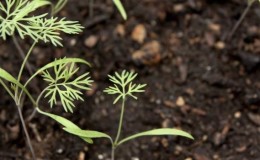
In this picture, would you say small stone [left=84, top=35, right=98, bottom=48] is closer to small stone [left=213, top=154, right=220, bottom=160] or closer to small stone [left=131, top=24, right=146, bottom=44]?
small stone [left=131, top=24, right=146, bottom=44]

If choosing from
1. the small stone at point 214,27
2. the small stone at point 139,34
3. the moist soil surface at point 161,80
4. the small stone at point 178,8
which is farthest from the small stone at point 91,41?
the small stone at point 214,27

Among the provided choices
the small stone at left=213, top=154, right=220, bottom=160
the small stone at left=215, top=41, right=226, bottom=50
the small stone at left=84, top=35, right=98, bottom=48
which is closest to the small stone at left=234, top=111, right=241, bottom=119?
the small stone at left=213, top=154, right=220, bottom=160

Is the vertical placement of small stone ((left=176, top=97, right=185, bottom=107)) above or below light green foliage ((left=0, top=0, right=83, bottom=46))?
below

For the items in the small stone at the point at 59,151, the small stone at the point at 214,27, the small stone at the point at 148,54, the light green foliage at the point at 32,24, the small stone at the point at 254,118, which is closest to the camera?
the light green foliage at the point at 32,24

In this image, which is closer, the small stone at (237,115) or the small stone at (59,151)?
the small stone at (59,151)

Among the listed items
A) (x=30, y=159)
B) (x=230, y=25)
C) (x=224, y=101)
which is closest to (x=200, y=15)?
(x=230, y=25)

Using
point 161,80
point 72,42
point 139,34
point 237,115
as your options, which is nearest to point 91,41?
point 72,42

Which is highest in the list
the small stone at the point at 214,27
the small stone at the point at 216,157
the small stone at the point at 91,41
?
the small stone at the point at 91,41

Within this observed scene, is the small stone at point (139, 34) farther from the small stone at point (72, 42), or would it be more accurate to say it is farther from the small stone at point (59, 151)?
the small stone at point (59, 151)

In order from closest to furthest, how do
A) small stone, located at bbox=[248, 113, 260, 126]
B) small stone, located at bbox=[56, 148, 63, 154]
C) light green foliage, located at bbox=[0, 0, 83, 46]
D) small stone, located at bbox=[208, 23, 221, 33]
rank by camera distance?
light green foliage, located at bbox=[0, 0, 83, 46], small stone, located at bbox=[56, 148, 63, 154], small stone, located at bbox=[248, 113, 260, 126], small stone, located at bbox=[208, 23, 221, 33]
